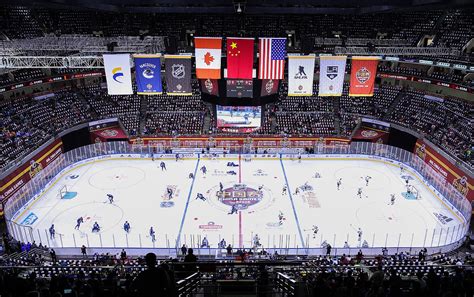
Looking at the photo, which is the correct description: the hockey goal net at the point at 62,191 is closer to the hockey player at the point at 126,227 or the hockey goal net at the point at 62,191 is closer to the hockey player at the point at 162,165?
the hockey player at the point at 162,165

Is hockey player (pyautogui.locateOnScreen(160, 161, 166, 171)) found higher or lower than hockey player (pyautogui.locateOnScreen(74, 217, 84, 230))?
higher

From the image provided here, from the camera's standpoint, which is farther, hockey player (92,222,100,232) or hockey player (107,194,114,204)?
hockey player (107,194,114,204)

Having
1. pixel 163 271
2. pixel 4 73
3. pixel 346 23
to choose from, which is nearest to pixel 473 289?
pixel 163 271

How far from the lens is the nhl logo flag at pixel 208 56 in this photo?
29.2m

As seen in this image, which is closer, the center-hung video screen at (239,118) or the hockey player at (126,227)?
the hockey player at (126,227)

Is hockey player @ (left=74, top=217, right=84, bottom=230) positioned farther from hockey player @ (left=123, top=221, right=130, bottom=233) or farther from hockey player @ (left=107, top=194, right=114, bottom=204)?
hockey player @ (left=123, top=221, right=130, bottom=233)

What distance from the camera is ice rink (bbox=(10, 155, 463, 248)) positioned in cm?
2319

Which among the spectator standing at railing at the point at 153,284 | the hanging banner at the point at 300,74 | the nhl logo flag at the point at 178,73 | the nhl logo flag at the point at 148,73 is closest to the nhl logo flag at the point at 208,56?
the nhl logo flag at the point at 178,73

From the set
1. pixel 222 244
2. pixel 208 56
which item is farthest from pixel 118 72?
pixel 222 244

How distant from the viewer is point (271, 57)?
2930 centimetres

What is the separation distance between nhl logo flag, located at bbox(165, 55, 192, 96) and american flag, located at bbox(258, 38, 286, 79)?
5.80 meters

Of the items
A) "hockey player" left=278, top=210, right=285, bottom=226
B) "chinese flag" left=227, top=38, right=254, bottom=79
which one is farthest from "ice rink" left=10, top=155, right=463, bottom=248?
"chinese flag" left=227, top=38, right=254, bottom=79

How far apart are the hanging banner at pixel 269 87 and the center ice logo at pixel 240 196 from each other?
1005 centimetres

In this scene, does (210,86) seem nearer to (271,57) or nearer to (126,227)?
(271,57)
